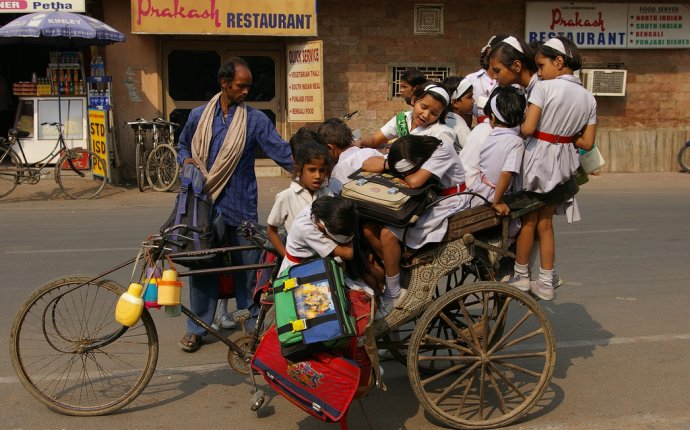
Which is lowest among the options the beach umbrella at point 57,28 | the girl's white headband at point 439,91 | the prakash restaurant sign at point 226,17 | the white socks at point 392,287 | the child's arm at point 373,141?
the white socks at point 392,287

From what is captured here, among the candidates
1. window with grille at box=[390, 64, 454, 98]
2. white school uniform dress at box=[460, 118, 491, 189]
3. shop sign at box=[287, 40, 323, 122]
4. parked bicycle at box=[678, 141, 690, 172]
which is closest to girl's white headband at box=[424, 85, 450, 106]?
white school uniform dress at box=[460, 118, 491, 189]

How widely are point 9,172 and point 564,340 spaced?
9.75m

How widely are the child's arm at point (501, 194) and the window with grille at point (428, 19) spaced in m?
12.0

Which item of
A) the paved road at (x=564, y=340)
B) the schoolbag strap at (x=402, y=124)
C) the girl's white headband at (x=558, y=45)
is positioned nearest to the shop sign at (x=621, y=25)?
the paved road at (x=564, y=340)

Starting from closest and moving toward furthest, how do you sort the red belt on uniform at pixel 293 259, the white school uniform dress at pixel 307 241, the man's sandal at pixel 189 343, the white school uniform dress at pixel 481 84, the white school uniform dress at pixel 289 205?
the white school uniform dress at pixel 307 241
the red belt on uniform at pixel 293 259
the white school uniform dress at pixel 289 205
the man's sandal at pixel 189 343
the white school uniform dress at pixel 481 84

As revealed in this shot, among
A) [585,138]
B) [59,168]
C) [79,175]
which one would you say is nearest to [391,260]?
[585,138]

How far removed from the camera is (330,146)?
482 cm

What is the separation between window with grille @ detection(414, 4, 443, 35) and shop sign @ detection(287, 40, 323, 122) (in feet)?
8.15

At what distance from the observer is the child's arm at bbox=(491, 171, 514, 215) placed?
14.1ft

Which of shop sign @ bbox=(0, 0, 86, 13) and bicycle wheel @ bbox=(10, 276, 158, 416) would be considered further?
shop sign @ bbox=(0, 0, 86, 13)

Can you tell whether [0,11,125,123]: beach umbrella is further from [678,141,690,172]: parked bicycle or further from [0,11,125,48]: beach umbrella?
[678,141,690,172]: parked bicycle

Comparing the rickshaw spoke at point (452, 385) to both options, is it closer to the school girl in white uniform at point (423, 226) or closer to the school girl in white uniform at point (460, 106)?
the school girl in white uniform at point (423, 226)

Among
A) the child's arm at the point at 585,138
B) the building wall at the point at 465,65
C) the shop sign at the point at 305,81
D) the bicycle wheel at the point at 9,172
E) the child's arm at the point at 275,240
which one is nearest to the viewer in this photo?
the child's arm at the point at 275,240

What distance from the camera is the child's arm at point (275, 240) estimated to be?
173 inches
